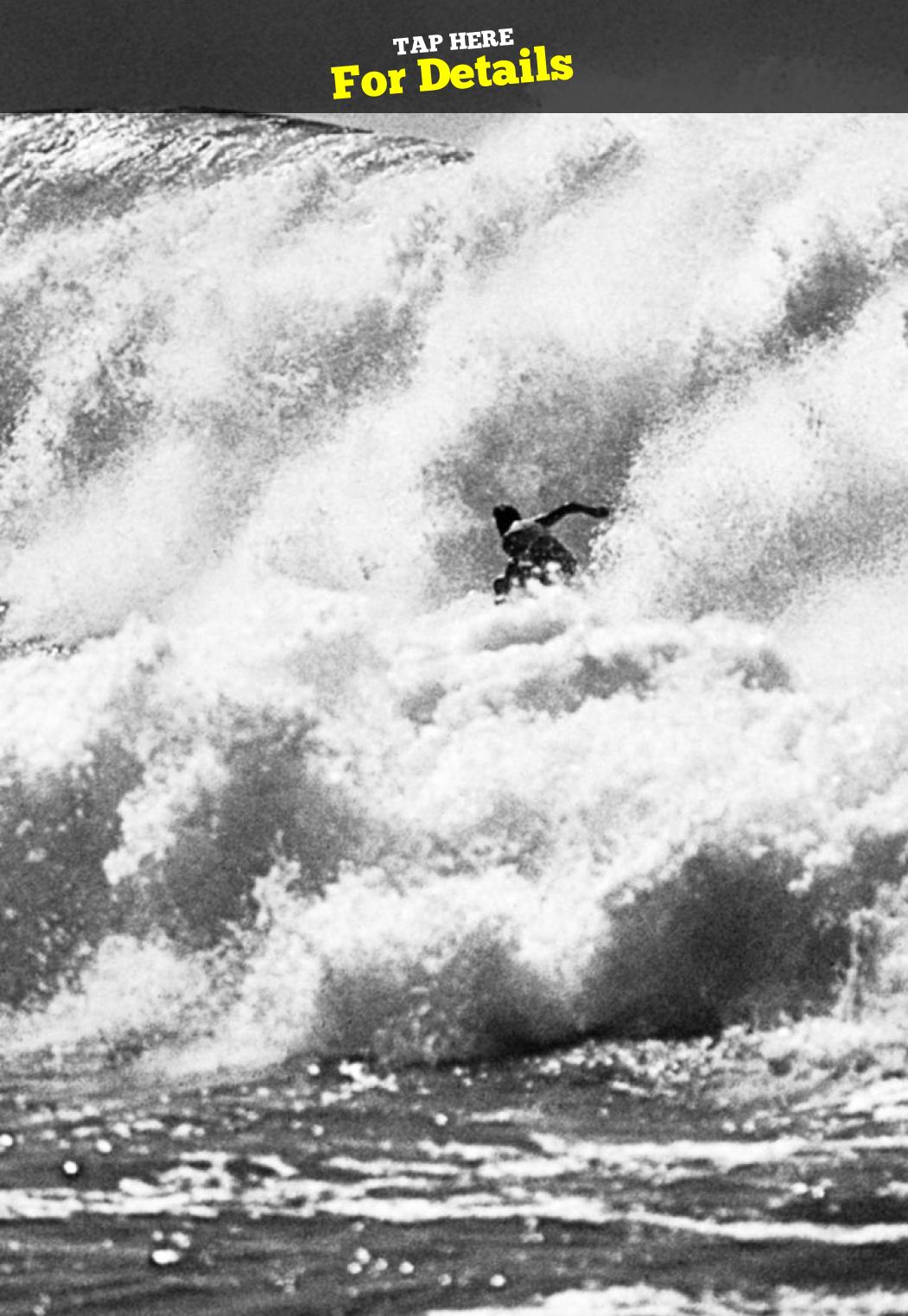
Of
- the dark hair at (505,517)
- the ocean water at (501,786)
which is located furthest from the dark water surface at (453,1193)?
the dark hair at (505,517)

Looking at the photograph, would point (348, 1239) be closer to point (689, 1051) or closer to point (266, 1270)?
point (266, 1270)

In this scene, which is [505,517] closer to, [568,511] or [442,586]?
[568,511]

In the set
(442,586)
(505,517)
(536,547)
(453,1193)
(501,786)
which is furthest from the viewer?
(442,586)

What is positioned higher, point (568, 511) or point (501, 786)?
point (568, 511)

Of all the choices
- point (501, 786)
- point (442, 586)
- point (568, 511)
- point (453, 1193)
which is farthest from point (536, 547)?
point (453, 1193)

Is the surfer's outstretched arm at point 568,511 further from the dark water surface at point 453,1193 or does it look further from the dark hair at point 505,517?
the dark water surface at point 453,1193

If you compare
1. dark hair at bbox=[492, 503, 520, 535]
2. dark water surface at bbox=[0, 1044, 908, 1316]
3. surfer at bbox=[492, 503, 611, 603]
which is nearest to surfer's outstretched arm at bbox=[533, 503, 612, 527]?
surfer at bbox=[492, 503, 611, 603]
